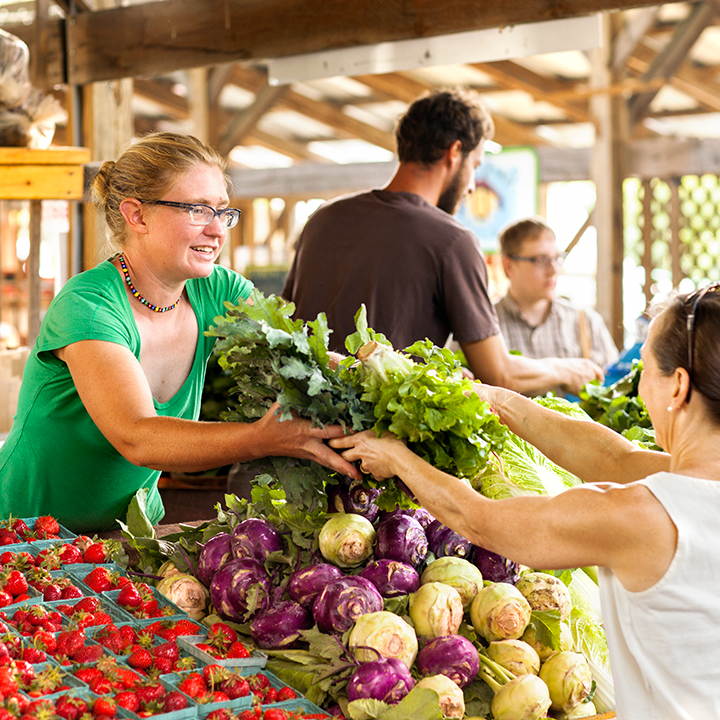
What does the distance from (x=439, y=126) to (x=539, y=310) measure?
5.65ft

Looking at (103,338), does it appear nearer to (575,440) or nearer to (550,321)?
(575,440)

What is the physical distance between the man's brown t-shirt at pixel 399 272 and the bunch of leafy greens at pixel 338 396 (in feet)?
3.58

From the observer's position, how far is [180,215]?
204cm

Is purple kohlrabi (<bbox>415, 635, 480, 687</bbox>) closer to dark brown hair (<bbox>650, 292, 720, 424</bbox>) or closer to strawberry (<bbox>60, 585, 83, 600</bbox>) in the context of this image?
dark brown hair (<bbox>650, 292, 720, 424</bbox>)

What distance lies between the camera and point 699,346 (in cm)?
136

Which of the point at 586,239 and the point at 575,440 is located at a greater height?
the point at 586,239

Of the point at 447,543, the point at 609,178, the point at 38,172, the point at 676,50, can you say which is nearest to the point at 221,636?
the point at 447,543

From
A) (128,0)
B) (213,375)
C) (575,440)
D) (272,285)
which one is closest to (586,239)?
(272,285)

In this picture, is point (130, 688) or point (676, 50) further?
point (676, 50)

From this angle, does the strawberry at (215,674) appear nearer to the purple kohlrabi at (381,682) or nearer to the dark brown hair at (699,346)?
the purple kohlrabi at (381,682)

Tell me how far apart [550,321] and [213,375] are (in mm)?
1752

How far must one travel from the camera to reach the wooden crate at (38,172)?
12.2ft

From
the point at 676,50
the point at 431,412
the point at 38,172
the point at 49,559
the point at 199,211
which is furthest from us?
the point at 676,50

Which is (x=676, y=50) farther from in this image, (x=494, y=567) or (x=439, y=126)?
(x=494, y=567)
